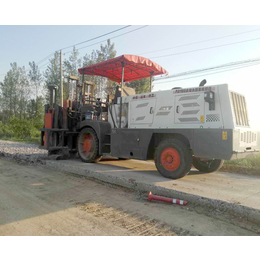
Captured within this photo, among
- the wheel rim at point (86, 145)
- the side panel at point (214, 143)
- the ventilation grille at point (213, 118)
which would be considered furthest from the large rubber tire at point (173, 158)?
the wheel rim at point (86, 145)

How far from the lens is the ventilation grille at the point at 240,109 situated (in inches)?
202

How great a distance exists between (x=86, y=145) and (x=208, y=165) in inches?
166

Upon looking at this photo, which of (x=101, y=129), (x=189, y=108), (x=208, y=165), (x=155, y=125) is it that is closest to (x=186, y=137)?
(x=189, y=108)

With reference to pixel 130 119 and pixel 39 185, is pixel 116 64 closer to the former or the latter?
pixel 130 119

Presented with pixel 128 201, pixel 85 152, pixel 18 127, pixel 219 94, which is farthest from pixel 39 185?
pixel 18 127

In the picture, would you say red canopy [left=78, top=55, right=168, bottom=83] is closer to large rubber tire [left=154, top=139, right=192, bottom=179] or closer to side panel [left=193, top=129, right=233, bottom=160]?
large rubber tire [left=154, top=139, right=192, bottom=179]

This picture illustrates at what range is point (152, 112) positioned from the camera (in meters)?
6.14

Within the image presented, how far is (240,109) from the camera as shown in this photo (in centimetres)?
541

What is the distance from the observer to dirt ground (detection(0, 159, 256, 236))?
9.91ft

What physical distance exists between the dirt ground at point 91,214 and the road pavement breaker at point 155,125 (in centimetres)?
152

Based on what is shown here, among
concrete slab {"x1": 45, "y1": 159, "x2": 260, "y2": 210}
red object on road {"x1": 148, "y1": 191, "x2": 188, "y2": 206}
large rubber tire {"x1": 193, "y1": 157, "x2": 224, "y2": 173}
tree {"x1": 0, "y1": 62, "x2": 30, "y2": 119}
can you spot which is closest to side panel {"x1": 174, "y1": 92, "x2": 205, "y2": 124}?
concrete slab {"x1": 45, "y1": 159, "x2": 260, "y2": 210}

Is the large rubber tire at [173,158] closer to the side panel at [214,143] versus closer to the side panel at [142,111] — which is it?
the side panel at [214,143]

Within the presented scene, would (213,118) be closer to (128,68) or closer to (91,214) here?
(91,214)

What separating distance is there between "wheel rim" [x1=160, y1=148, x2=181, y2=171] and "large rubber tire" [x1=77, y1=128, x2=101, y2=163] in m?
2.76
